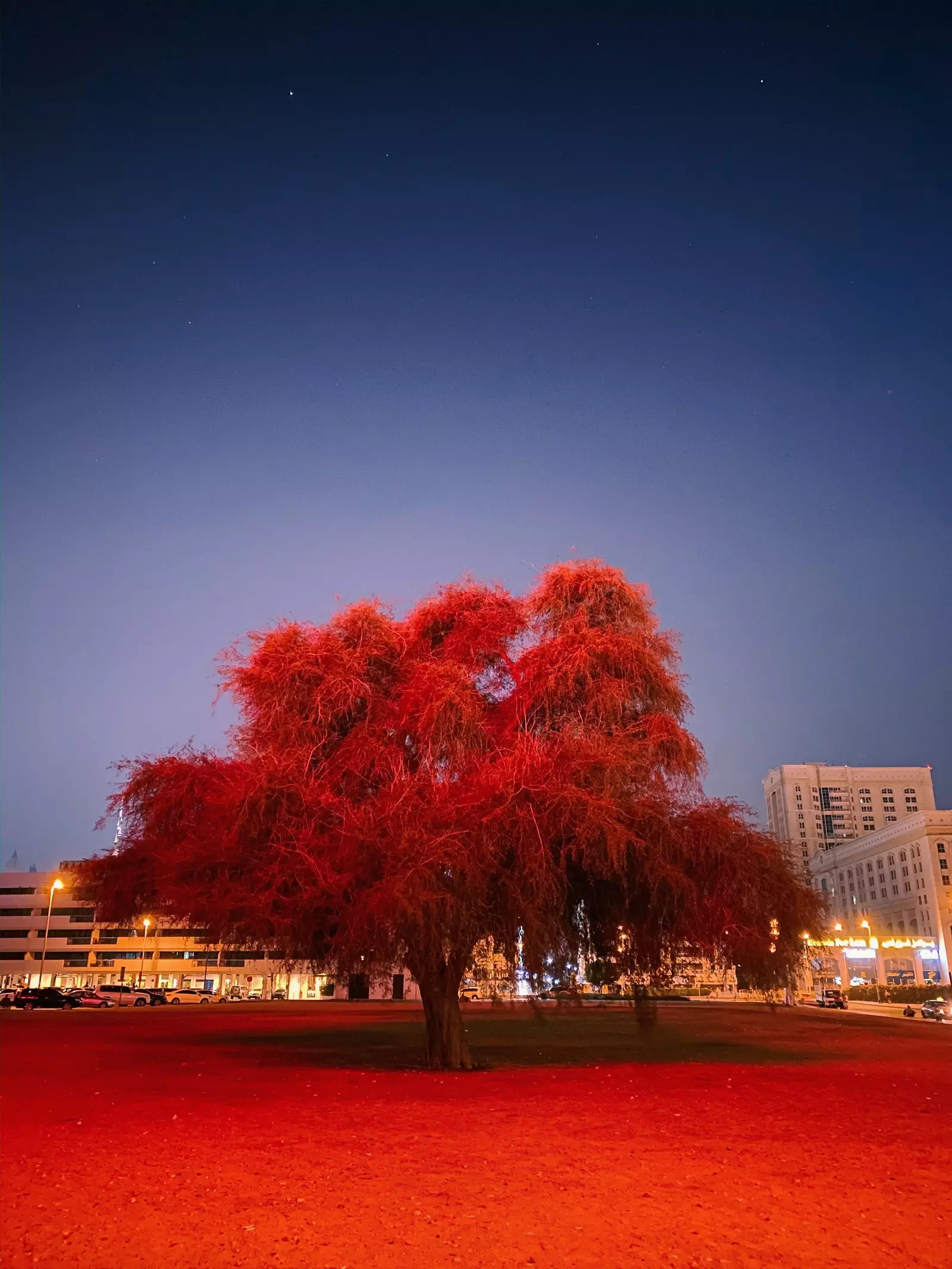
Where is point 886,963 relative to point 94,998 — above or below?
below

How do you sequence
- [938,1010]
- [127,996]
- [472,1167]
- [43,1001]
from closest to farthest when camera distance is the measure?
[472,1167], [938,1010], [43,1001], [127,996]

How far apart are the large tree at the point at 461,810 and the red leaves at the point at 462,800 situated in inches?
2.1

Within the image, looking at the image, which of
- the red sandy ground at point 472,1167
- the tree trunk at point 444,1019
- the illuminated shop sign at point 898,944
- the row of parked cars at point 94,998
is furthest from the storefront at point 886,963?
the red sandy ground at point 472,1167

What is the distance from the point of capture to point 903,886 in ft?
469

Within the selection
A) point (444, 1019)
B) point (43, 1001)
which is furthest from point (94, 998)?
point (444, 1019)

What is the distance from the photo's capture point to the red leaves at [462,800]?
1878 cm

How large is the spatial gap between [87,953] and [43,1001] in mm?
51304

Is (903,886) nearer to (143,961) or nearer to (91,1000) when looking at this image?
(143,961)

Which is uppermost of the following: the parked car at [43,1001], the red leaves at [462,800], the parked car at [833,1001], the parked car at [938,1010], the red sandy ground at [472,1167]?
the red leaves at [462,800]

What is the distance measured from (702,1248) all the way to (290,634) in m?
16.6

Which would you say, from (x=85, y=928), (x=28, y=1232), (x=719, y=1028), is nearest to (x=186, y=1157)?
(x=28, y=1232)

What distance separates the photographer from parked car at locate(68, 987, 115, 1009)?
73.7 meters

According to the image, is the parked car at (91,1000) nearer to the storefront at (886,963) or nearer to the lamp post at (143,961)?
the lamp post at (143,961)

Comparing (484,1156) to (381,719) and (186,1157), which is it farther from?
(381,719)
